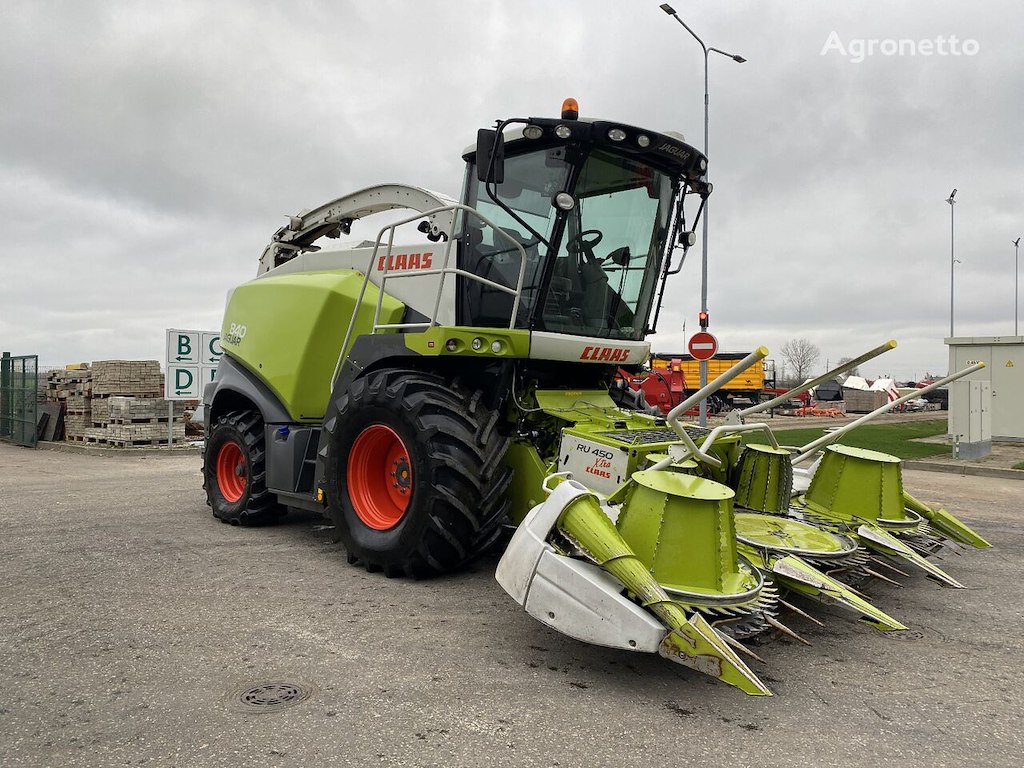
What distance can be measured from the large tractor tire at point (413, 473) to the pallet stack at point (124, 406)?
35.6ft

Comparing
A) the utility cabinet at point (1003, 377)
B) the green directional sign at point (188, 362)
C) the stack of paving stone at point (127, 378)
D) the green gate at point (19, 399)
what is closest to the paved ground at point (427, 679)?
the green directional sign at point (188, 362)

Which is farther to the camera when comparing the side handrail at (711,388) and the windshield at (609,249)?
the windshield at (609,249)

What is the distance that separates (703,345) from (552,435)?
7.23 meters

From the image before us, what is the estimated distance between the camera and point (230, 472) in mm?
7168

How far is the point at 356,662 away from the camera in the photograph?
3.37m

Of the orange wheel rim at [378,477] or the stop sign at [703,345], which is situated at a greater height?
the stop sign at [703,345]

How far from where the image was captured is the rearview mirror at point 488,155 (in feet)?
14.5

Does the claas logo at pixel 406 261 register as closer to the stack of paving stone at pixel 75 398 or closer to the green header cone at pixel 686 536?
the green header cone at pixel 686 536

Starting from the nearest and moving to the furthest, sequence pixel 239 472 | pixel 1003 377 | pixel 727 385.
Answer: pixel 239 472
pixel 1003 377
pixel 727 385

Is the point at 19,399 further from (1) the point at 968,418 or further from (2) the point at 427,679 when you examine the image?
(1) the point at 968,418

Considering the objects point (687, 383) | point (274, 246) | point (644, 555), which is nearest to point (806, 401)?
point (687, 383)

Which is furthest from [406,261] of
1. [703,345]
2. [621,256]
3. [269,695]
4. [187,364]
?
[187,364]

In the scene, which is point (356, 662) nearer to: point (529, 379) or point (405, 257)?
point (529, 379)

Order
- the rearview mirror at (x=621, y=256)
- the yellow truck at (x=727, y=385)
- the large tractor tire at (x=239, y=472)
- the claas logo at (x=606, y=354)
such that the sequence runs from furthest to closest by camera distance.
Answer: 1. the yellow truck at (x=727, y=385)
2. the large tractor tire at (x=239, y=472)
3. the rearview mirror at (x=621, y=256)
4. the claas logo at (x=606, y=354)
